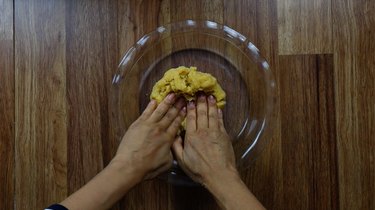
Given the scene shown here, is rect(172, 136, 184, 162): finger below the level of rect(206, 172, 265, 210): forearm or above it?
above

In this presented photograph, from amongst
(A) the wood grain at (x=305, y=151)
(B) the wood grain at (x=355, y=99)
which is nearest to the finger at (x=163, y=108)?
(A) the wood grain at (x=305, y=151)

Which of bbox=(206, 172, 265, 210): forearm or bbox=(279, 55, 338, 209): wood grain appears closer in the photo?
bbox=(206, 172, 265, 210): forearm

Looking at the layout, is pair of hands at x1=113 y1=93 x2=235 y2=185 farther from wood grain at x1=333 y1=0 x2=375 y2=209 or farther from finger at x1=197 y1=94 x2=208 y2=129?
wood grain at x1=333 y1=0 x2=375 y2=209

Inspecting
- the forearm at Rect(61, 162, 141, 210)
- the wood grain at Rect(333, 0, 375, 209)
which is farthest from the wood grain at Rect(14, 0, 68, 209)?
the wood grain at Rect(333, 0, 375, 209)

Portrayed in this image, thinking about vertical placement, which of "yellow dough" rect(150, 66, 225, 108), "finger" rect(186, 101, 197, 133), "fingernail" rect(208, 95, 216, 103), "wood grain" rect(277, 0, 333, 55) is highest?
"wood grain" rect(277, 0, 333, 55)

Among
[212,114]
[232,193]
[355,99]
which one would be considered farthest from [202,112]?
[355,99]

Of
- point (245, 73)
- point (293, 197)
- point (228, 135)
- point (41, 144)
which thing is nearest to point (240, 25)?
point (245, 73)

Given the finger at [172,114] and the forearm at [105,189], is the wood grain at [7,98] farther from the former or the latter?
the finger at [172,114]
